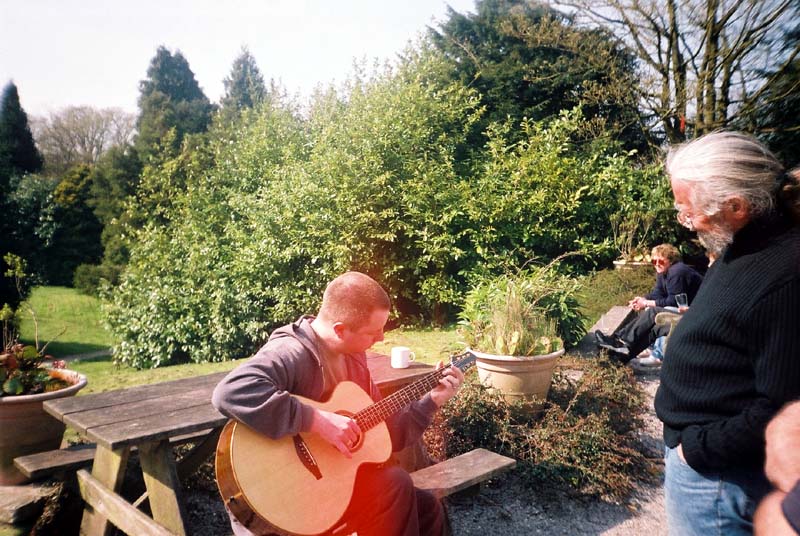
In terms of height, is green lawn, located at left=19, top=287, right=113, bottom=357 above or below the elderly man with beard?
below

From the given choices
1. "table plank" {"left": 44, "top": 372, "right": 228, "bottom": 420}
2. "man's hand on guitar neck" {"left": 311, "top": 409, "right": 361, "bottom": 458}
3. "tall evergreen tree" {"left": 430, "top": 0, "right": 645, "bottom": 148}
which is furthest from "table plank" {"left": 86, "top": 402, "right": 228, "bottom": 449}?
"tall evergreen tree" {"left": 430, "top": 0, "right": 645, "bottom": 148}

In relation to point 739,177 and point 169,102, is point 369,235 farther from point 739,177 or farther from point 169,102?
point 169,102

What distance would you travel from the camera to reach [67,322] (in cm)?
1510

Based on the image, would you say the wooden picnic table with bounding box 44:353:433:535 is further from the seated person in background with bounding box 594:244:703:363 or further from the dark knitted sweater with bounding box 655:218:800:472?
the seated person in background with bounding box 594:244:703:363

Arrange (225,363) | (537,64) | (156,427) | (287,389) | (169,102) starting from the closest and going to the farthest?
(287,389)
(156,427)
(225,363)
(537,64)
(169,102)

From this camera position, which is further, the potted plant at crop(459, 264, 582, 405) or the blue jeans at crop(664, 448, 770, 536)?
the potted plant at crop(459, 264, 582, 405)

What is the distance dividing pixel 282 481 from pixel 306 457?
0.14 meters

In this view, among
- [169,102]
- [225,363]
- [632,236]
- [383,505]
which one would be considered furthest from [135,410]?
[169,102]

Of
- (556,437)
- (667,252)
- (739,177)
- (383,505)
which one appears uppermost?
(739,177)

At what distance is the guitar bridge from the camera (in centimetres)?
231

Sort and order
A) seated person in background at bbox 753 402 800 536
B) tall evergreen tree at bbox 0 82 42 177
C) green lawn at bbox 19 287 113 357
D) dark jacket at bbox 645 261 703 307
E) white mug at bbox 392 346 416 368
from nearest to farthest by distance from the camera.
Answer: seated person in background at bbox 753 402 800 536, white mug at bbox 392 346 416 368, dark jacket at bbox 645 261 703 307, green lawn at bbox 19 287 113 357, tall evergreen tree at bbox 0 82 42 177

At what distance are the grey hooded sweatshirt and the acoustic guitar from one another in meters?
0.08

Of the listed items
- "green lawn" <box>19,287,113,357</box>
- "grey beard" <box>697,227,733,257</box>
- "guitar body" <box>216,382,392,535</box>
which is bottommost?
"green lawn" <box>19,287,113,357</box>

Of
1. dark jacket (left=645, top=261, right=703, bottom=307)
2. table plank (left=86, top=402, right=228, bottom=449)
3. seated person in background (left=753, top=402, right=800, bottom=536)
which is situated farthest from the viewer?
dark jacket (left=645, top=261, right=703, bottom=307)
